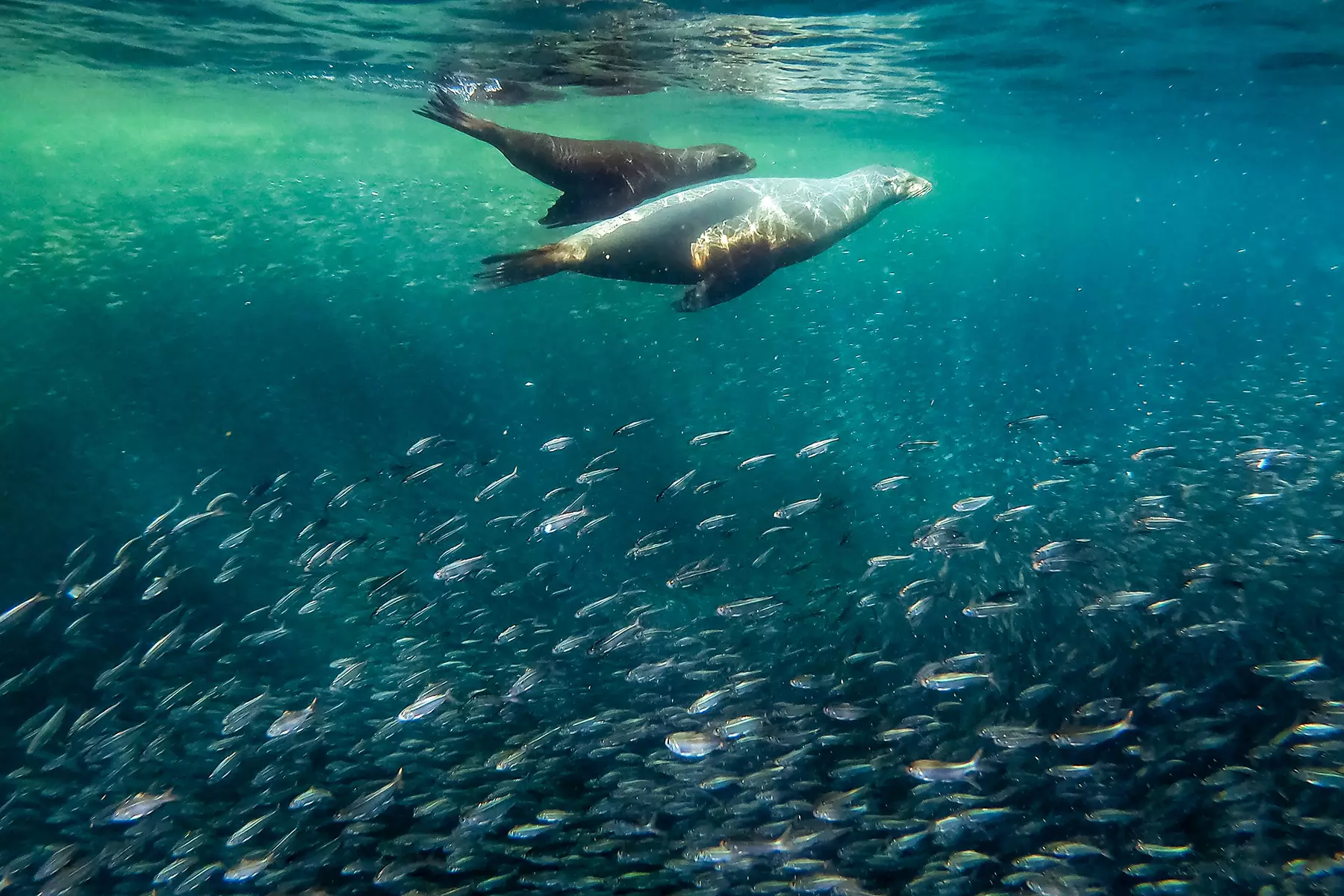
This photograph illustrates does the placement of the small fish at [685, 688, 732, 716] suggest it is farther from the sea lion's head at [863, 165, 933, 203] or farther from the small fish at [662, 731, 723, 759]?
the sea lion's head at [863, 165, 933, 203]

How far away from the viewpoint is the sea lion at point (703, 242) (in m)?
5.55

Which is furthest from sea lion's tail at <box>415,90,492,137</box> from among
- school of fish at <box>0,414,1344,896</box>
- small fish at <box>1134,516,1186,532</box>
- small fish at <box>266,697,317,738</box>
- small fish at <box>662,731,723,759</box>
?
small fish at <box>1134,516,1186,532</box>

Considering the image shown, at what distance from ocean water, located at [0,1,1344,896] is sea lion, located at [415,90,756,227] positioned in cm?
346

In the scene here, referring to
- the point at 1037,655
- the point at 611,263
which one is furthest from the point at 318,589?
the point at 1037,655

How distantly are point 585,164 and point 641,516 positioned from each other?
9868 millimetres

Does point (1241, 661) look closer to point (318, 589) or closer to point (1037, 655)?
point (1037, 655)

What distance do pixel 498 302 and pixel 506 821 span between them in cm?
3454

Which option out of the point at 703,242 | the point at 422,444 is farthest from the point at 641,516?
the point at 703,242

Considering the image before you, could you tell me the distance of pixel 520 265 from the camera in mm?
5418

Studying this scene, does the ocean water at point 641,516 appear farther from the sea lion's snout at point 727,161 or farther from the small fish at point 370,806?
the sea lion's snout at point 727,161

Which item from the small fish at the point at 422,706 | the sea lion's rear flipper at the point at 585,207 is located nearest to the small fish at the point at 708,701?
the small fish at the point at 422,706

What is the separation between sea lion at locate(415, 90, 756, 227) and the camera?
5195 millimetres

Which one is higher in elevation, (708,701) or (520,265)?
(520,265)

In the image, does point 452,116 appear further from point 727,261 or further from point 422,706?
point 422,706
